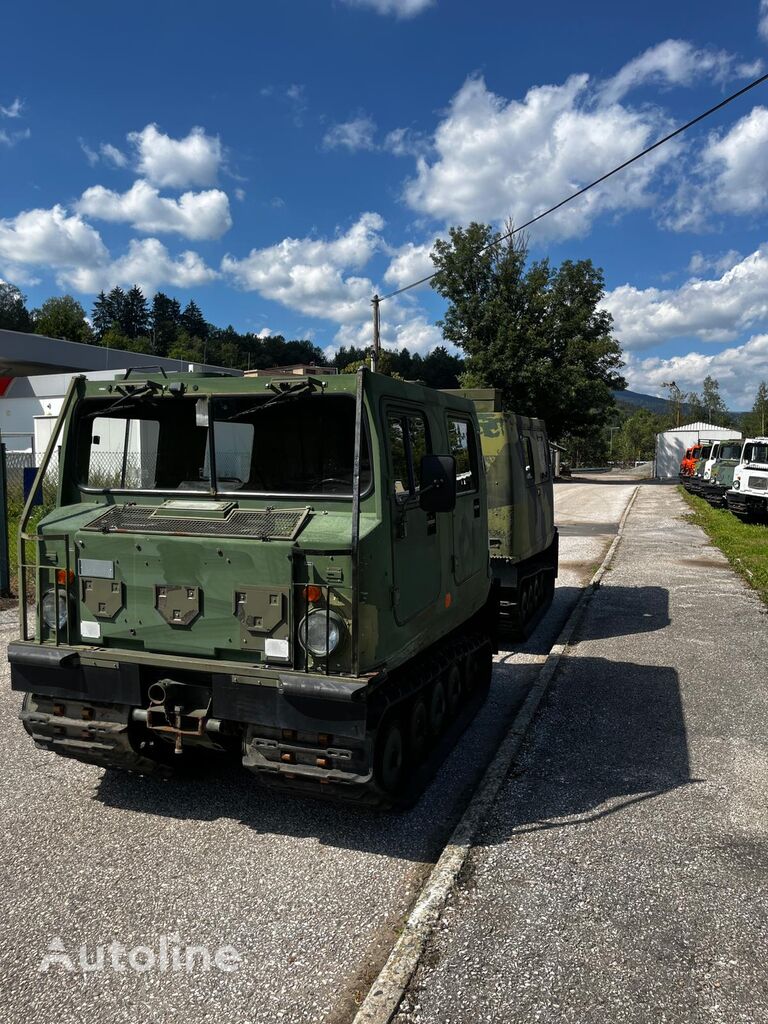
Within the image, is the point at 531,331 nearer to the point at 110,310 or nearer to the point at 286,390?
the point at 286,390

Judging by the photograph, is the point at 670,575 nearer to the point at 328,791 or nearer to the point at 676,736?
the point at 676,736

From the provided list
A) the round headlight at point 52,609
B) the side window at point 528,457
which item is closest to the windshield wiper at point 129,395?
the round headlight at point 52,609

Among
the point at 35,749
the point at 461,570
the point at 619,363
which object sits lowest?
the point at 35,749

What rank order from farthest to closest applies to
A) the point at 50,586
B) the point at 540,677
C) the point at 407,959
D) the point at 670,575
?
the point at 670,575, the point at 540,677, the point at 50,586, the point at 407,959

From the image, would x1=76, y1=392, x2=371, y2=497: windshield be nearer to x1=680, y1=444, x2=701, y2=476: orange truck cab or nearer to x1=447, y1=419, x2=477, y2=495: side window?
x1=447, y1=419, x2=477, y2=495: side window

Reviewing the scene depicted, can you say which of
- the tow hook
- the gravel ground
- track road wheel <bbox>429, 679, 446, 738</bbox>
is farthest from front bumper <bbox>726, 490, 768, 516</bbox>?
the tow hook

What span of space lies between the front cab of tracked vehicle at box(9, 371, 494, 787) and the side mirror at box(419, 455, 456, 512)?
0.04 ft

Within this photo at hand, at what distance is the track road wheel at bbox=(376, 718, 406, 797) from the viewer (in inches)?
Result: 175

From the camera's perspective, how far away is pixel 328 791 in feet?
13.7

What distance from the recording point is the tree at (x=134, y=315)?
436 ft

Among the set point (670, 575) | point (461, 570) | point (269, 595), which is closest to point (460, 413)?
point (461, 570)

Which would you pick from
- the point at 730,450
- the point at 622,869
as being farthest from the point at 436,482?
the point at 730,450

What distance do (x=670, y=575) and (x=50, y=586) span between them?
38.6 feet

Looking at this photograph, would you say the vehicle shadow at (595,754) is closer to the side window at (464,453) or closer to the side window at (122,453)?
the side window at (464,453)
